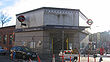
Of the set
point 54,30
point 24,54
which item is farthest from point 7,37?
point 24,54

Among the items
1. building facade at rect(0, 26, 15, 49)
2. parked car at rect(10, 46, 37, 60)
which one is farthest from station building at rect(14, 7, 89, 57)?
building facade at rect(0, 26, 15, 49)

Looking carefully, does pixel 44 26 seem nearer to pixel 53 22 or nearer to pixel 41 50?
pixel 53 22

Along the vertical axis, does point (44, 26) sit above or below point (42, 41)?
above

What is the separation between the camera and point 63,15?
2256cm

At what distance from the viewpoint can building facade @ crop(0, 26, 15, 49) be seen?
30375mm

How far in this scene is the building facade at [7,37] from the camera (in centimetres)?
3038

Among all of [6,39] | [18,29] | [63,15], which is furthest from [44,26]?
[6,39]

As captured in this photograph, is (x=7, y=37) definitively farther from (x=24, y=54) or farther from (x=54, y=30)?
(x=24, y=54)

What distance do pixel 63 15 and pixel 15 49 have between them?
9.37 m

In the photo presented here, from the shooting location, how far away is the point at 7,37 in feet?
104

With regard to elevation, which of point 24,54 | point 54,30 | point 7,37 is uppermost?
point 54,30

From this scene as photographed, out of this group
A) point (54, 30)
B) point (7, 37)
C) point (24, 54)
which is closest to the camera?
point (24, 54)

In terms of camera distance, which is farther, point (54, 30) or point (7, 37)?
point (7, 37)

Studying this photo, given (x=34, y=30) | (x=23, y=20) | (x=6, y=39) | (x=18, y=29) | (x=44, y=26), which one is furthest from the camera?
(x=6, y=39)
